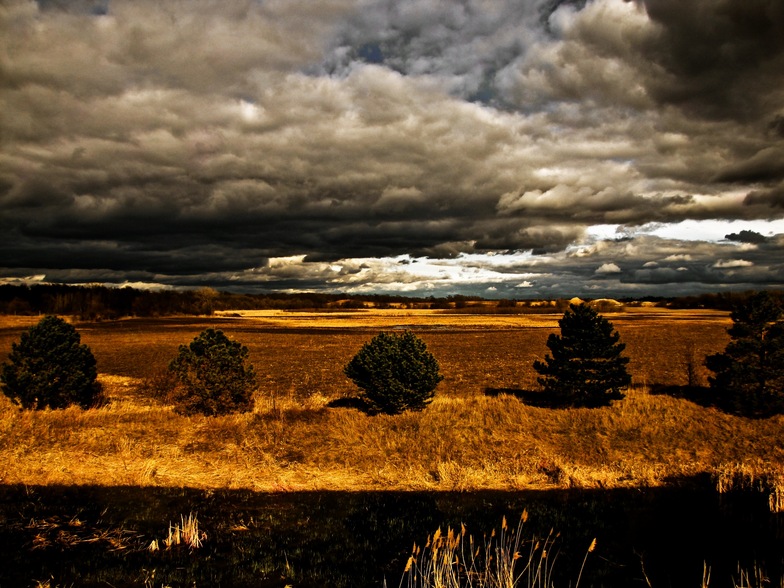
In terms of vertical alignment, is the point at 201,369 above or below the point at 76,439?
above

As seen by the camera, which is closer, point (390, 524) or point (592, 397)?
point (390, 524)

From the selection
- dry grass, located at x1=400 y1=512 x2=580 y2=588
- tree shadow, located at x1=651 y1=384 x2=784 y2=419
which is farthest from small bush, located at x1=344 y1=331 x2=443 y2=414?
tree shadow, located at x1=651 y1=384 x2=784 y2=419

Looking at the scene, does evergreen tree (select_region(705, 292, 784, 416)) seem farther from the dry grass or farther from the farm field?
the dry grass

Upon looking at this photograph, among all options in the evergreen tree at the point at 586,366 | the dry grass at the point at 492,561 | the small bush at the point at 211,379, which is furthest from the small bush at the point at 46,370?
the evergreen tree at the point at 586,366

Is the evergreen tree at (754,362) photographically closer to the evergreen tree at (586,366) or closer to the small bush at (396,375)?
the evergreen tree at (586,366)

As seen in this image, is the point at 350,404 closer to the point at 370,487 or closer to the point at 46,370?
the point at 370,487

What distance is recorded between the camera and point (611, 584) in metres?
8.85

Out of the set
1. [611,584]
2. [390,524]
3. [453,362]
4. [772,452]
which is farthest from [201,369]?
[453,362]

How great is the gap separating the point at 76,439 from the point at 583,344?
17531 mm

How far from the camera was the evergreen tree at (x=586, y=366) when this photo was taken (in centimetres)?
1875

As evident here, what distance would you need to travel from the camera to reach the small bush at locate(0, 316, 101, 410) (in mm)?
19484

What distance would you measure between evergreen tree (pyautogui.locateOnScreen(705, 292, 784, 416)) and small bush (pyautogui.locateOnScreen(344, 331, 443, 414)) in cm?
1002

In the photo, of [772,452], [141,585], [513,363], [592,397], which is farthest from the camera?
[513,363]

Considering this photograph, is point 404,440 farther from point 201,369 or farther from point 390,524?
point 201,369
